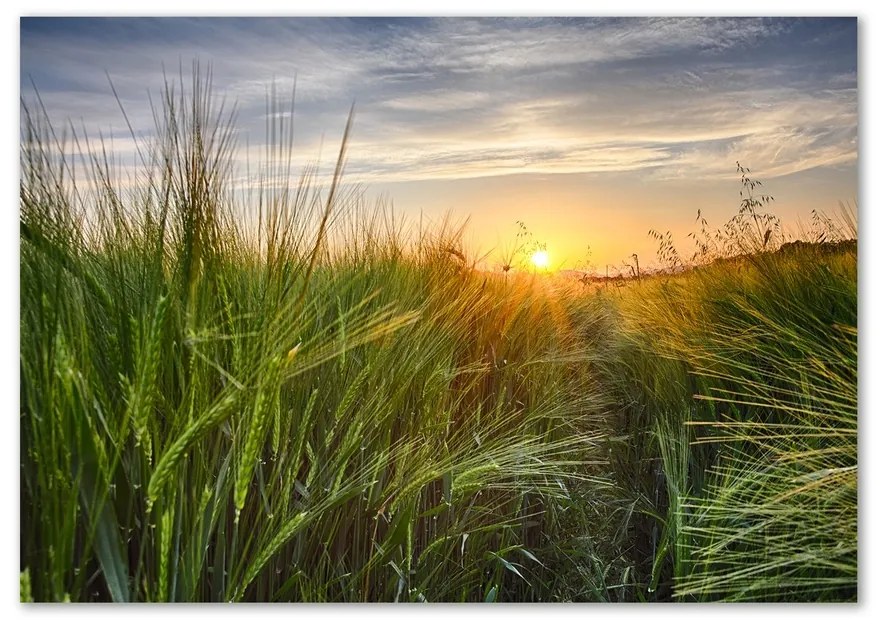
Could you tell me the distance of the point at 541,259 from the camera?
1.66m

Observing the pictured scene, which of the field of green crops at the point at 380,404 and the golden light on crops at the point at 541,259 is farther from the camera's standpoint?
the golden light on crops at the point at 541,259

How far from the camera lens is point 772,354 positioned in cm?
165

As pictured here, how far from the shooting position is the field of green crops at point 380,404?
1103 mm

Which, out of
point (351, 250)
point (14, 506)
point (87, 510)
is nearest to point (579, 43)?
point (351, 250)

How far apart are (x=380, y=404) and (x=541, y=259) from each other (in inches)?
20.2

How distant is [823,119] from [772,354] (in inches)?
20.2

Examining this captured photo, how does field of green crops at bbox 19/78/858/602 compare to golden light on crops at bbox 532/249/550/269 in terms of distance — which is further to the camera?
golden light on crops at bbox 532/249/550/269

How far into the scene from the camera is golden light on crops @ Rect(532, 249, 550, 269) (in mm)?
1653

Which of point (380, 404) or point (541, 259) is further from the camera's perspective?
point (541, 259)

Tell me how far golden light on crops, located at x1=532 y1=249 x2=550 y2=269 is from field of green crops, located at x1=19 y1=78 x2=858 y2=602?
4 centimetres

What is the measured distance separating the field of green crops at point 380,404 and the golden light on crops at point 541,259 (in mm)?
40

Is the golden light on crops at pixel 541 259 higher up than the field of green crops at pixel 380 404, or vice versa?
the golden light on crops at pixel 541 259

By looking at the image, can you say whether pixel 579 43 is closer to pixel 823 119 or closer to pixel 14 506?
pixel 823 119

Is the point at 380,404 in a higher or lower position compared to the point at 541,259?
lower
